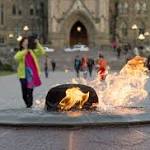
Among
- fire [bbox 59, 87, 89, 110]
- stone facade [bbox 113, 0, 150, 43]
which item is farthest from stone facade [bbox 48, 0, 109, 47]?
fire [bbox 59, 87, 89, 110]

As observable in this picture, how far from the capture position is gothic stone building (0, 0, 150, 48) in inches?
3949

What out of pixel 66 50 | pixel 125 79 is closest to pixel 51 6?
pixel 66 50

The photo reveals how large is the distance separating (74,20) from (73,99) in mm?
89540

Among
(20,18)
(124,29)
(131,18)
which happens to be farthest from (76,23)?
(131,18)

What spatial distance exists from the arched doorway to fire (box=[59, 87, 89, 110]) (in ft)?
295

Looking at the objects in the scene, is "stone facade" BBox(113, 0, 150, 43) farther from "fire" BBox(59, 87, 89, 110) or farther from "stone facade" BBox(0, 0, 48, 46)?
"fire" BBox(59, 87, 89, 110)

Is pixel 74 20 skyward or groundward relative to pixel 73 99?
groundward

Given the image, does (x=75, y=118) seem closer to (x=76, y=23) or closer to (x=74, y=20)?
(x=74, y=20)

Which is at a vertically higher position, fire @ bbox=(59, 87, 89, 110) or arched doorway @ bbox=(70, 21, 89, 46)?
fire @ bbox=(59, 87, 89, 110)

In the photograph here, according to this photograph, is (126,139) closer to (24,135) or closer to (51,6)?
(24,135)

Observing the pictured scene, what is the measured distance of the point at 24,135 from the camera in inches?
409

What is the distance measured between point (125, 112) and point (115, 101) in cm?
211

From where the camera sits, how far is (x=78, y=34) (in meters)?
104

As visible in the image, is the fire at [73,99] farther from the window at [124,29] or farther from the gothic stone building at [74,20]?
the window at [124,29]
